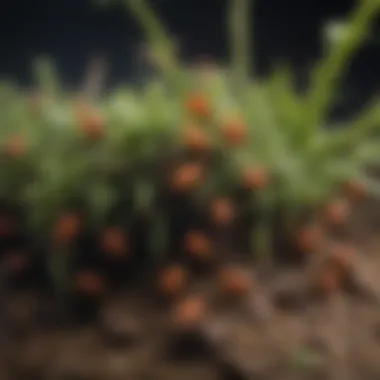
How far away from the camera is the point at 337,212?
131 centimetres

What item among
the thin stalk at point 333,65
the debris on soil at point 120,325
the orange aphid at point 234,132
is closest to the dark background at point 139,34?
the thin stalk at point 333,65

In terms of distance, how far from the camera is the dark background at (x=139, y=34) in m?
1.92

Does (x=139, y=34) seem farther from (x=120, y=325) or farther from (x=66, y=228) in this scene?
(x=120, y=325)

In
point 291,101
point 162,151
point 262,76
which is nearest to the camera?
point 162,151

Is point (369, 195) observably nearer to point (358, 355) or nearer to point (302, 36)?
point (358, 355)

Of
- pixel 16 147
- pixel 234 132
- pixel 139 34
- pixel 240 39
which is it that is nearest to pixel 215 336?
pixel 234 132

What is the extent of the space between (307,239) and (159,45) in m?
0.40

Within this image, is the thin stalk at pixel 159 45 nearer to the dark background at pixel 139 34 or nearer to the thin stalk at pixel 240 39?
the thin stalk at pixel 240 39

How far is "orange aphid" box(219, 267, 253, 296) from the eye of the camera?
3.92 ft

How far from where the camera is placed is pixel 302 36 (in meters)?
1.97

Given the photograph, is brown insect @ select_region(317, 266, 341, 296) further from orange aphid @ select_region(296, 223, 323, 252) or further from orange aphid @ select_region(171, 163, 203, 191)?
orange aphid @ select_region(171, 163, 203, 191)

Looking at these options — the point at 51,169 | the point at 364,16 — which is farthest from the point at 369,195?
the point at 51,169

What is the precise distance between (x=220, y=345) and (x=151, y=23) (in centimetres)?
54

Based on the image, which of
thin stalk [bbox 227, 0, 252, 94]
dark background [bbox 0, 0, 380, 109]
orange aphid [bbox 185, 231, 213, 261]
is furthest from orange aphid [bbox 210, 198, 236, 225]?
dark background [bbox 0, 0, 380, 109]
